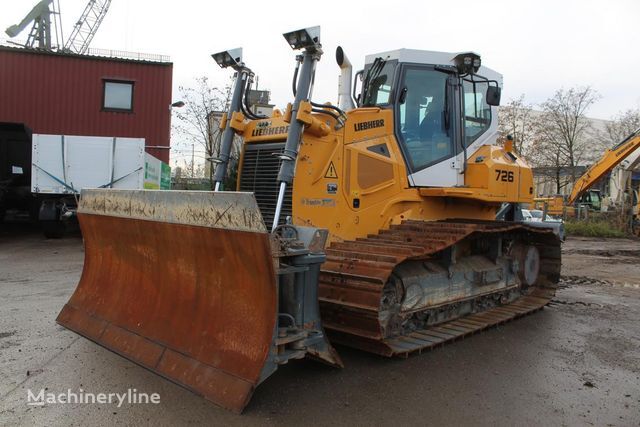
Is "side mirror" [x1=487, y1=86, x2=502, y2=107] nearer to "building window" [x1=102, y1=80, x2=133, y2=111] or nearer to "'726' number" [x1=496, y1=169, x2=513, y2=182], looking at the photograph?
"'726' number" [x1=496, y1=169, x2=513, y2=182]

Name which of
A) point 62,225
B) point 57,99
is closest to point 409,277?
point 62,225

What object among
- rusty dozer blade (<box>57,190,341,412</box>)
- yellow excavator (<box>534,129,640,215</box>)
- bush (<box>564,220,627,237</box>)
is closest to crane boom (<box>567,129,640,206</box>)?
yellow excavator (<box>534,129,640,215</box>)

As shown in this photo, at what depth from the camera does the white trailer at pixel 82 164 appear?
1309cm

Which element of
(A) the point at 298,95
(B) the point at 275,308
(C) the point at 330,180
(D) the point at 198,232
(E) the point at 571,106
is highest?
(E) the point at 571,106

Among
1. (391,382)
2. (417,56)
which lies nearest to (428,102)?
(417,56)

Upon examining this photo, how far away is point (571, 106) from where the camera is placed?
124ft

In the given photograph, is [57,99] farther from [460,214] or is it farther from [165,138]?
[460,214]

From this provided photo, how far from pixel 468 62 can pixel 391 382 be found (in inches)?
145

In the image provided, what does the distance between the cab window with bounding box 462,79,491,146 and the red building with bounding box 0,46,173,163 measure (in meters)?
14.3

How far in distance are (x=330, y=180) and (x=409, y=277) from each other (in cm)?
125

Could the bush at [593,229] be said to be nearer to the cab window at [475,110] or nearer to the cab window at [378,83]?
the cab window at [475,110]

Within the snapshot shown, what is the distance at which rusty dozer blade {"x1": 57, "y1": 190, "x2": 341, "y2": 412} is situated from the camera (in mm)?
3615

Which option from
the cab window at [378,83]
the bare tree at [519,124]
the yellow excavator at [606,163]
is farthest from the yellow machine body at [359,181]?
the bare tree at [519,124]

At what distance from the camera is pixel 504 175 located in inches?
259
